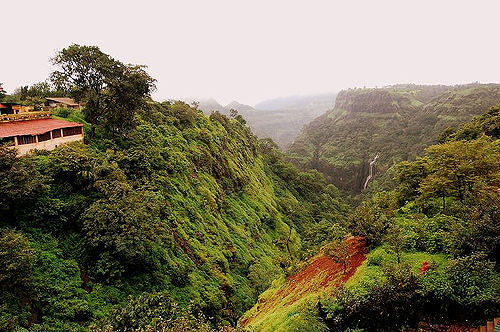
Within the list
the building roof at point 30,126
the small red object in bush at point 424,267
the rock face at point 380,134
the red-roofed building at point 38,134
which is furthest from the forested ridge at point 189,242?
Answer: the rock face at point 380,134

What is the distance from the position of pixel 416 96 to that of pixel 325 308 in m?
184

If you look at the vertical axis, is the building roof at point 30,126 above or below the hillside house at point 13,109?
below

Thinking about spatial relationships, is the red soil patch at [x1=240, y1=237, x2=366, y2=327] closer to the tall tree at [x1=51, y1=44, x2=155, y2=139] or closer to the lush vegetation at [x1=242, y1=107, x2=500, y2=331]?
the lush vegetation at [x1=242, y1=107, x2=500, y2=331]

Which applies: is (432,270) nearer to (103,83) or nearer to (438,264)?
(438,264)

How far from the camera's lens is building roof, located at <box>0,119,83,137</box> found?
18.2 metres

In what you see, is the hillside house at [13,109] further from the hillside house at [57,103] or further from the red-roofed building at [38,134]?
the red-roofed building at [38,134]

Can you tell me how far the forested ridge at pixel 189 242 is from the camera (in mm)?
9672

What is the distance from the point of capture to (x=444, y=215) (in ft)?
45.1

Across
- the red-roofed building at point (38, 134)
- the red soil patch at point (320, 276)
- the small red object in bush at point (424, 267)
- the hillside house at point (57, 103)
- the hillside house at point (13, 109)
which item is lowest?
the red soil patch at point (320, 276)

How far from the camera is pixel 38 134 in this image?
752 inches

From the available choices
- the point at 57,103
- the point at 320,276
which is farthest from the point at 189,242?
the point at 57,103

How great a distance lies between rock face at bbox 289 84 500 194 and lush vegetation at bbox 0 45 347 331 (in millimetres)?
60541

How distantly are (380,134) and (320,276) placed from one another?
112m

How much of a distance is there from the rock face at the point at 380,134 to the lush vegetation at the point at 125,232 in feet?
199
